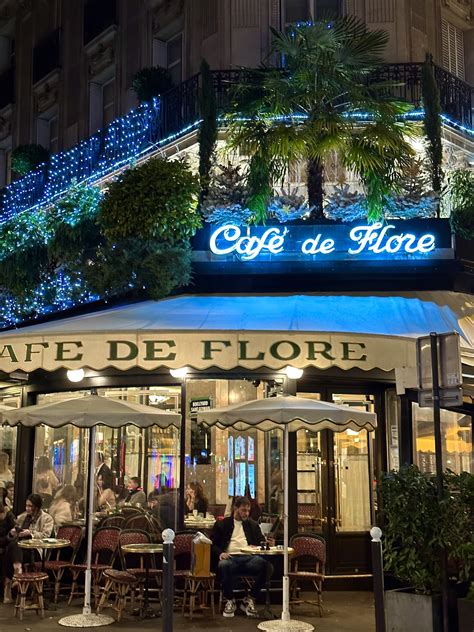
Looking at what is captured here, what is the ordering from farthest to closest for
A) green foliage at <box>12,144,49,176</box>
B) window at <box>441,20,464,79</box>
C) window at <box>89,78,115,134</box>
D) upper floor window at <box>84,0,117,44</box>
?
green foliage at <box>12,144,49,176</box> → window at <box>89,78,115,134</box> → upper floor window at <box>84,0,117,44</box> → window at <box>441,20,464,79</box>

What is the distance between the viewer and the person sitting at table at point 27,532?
11.6 metres

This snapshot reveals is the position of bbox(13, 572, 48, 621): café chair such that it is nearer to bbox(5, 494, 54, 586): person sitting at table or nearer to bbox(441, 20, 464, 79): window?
bbox(5, 494, 54, 586): person sitting at table

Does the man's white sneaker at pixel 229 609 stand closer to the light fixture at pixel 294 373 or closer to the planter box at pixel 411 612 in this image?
the planter box at pixel 411 612

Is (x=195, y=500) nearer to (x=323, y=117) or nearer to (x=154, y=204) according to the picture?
(x=154, y=204)

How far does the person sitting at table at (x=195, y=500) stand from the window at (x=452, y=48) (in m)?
9.33

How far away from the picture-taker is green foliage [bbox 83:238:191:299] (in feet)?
44.6

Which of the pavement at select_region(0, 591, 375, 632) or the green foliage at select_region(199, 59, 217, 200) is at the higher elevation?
the green foliage at select_region(199, 59, 217, 200)

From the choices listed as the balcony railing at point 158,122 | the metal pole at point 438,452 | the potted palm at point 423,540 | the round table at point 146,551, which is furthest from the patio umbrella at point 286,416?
the balcony railing at point 158,122

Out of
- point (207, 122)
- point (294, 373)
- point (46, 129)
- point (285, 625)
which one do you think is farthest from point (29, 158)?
point (285, 625)

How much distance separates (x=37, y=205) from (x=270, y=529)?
33.3ft

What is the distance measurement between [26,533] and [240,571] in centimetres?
299

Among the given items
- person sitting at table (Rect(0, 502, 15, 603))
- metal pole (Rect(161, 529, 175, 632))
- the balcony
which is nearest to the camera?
metal pole (Rect(161, 529, 175, 632))

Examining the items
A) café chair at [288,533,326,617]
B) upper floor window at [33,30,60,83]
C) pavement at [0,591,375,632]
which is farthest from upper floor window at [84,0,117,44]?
pavement at [0,591,375,632]

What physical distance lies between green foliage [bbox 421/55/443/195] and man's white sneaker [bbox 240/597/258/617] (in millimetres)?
7123
